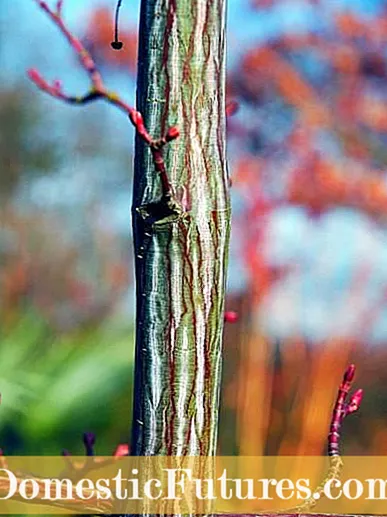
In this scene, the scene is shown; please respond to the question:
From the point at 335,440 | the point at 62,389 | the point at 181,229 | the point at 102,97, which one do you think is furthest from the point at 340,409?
the point at 62,389

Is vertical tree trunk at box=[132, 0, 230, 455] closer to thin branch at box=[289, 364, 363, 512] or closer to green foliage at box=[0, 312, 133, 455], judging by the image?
thin branch at box=[289, 364, 363, 512]

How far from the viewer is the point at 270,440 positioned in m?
2.26

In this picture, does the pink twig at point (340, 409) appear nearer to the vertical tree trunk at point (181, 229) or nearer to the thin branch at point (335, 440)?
the thin branch at point (335, 440)

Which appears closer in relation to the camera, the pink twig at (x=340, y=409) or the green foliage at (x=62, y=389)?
the pink twig at (x=340, y=409)

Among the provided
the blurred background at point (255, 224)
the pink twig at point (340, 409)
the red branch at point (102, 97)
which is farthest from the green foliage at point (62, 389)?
the red branch at point (102, 97)

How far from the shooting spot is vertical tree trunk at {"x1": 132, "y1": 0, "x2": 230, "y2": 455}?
555mm

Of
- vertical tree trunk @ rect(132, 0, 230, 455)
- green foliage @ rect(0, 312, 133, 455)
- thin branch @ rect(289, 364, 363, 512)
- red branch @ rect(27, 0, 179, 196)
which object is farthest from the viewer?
green foliage @ rect(0, 312, 133, 455)

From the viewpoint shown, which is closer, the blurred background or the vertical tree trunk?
the vertical tree trunk

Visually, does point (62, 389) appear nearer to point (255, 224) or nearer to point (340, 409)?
point (255, 224)

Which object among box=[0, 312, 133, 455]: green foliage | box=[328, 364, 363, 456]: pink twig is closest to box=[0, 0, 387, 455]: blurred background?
box=[0, 312, 133, 455]: green foliage

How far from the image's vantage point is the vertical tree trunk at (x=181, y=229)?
555 millimetres

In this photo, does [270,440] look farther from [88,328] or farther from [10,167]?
[10,167]

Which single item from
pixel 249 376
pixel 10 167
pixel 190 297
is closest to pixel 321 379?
pixel 249 376

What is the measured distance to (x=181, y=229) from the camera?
561 millimetres
